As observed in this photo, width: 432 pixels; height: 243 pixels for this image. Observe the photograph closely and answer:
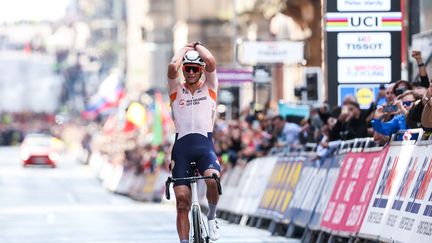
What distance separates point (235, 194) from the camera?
28.5 metres

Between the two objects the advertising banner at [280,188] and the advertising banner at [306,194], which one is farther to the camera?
the advertising banner at [280,188]

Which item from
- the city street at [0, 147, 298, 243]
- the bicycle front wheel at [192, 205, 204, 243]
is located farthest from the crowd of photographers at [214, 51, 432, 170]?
the bicycle front wheel at [192, 205, 204, 243]

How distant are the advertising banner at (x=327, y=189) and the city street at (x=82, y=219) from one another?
105 centimetres

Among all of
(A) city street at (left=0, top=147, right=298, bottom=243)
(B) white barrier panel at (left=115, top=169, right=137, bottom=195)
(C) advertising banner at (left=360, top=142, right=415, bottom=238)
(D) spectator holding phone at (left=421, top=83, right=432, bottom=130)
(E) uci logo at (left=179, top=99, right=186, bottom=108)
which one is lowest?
(B) white barrier panel at (left=115, top=169, right=137, bottom=195)

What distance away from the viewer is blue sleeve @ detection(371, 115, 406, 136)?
54.3ft

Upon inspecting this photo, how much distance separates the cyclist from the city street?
5.90 metres

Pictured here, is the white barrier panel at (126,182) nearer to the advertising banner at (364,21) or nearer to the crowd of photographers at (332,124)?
the crowd of photographers at (332,124)

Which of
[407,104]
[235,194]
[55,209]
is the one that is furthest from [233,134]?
[407,104]

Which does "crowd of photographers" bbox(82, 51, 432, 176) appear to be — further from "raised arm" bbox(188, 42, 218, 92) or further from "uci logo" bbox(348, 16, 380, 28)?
"raised arm" bbox(188, 42, 218, 92)

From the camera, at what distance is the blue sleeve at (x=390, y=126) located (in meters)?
16.5

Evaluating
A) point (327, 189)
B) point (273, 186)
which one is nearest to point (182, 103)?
point (327, 189)

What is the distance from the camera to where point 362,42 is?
2427 cm

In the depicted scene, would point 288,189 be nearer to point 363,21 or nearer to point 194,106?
point 363,21

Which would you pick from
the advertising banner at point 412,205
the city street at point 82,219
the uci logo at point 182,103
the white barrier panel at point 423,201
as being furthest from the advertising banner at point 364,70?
the uci logo at point 182,103
